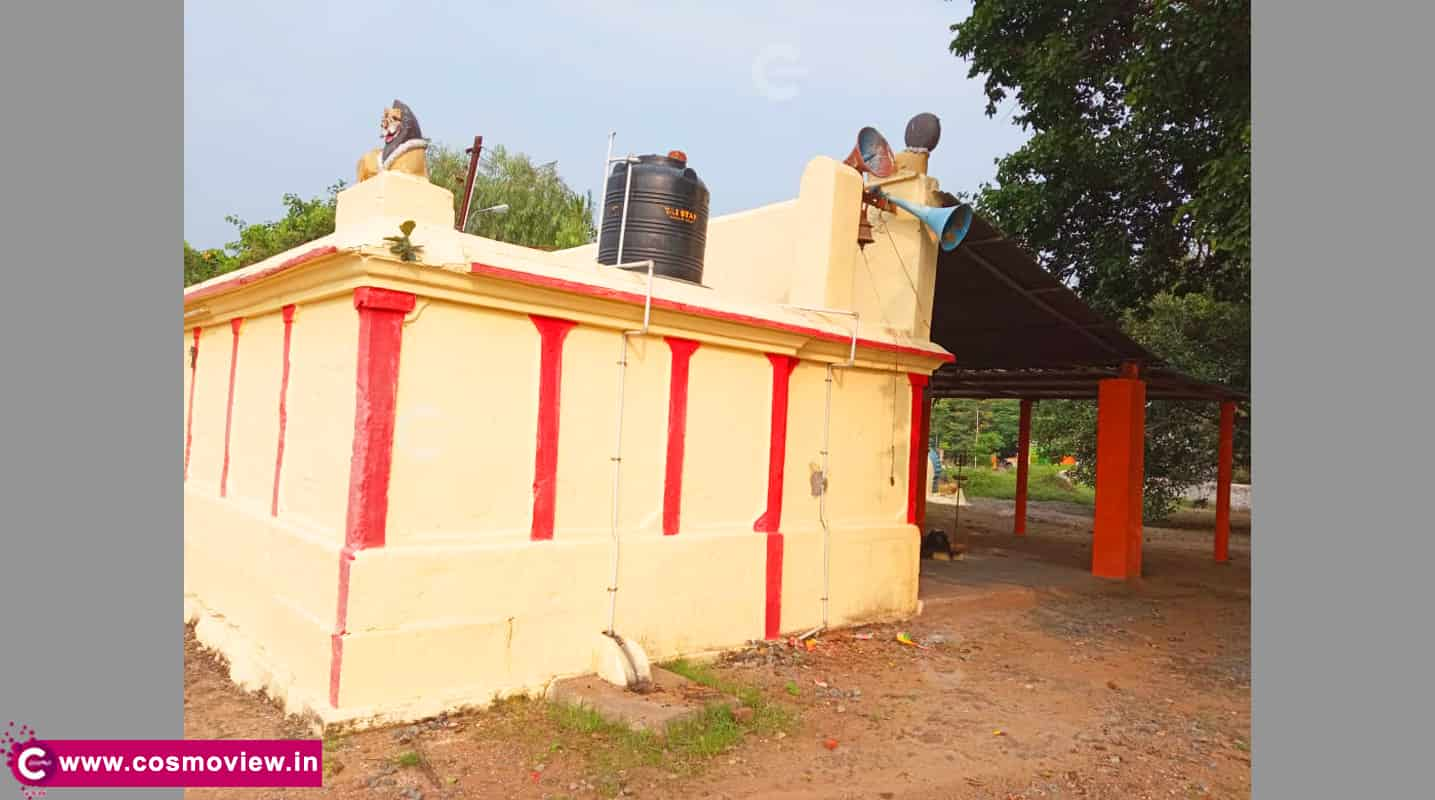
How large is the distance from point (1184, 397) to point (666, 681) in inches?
465

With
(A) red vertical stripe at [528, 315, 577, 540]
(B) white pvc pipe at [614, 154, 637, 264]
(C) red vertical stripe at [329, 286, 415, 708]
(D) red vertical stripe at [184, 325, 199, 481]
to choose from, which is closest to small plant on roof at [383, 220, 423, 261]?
(C) red vertical stripe at [329, 286, 415, 708]

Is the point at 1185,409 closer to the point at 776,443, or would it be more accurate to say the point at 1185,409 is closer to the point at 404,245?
the point at 776,443

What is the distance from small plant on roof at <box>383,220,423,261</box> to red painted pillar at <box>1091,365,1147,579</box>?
9.76m

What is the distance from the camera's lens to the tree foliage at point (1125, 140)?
751 cm

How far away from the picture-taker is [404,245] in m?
5.40

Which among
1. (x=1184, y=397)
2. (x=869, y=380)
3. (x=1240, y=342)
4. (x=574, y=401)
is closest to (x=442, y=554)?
(x=574, y=401)

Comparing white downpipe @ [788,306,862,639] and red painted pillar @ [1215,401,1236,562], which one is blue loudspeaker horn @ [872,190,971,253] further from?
red painted pillar @ [1215,401,1236,562]

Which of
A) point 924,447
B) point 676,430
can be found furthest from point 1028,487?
point 676,430

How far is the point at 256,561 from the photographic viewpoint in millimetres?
6699

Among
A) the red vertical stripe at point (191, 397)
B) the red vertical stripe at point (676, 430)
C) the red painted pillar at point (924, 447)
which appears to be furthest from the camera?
the red painted pillar at point (924, 447)

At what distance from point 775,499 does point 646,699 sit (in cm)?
243

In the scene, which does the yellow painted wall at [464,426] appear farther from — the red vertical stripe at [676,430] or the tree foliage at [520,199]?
the tree foliage at [520,199]

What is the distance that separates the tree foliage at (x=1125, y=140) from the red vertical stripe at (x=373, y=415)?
20.6 feet

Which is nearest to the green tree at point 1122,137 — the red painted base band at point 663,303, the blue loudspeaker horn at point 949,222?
the blue loudspeaker horn at point 949,222
